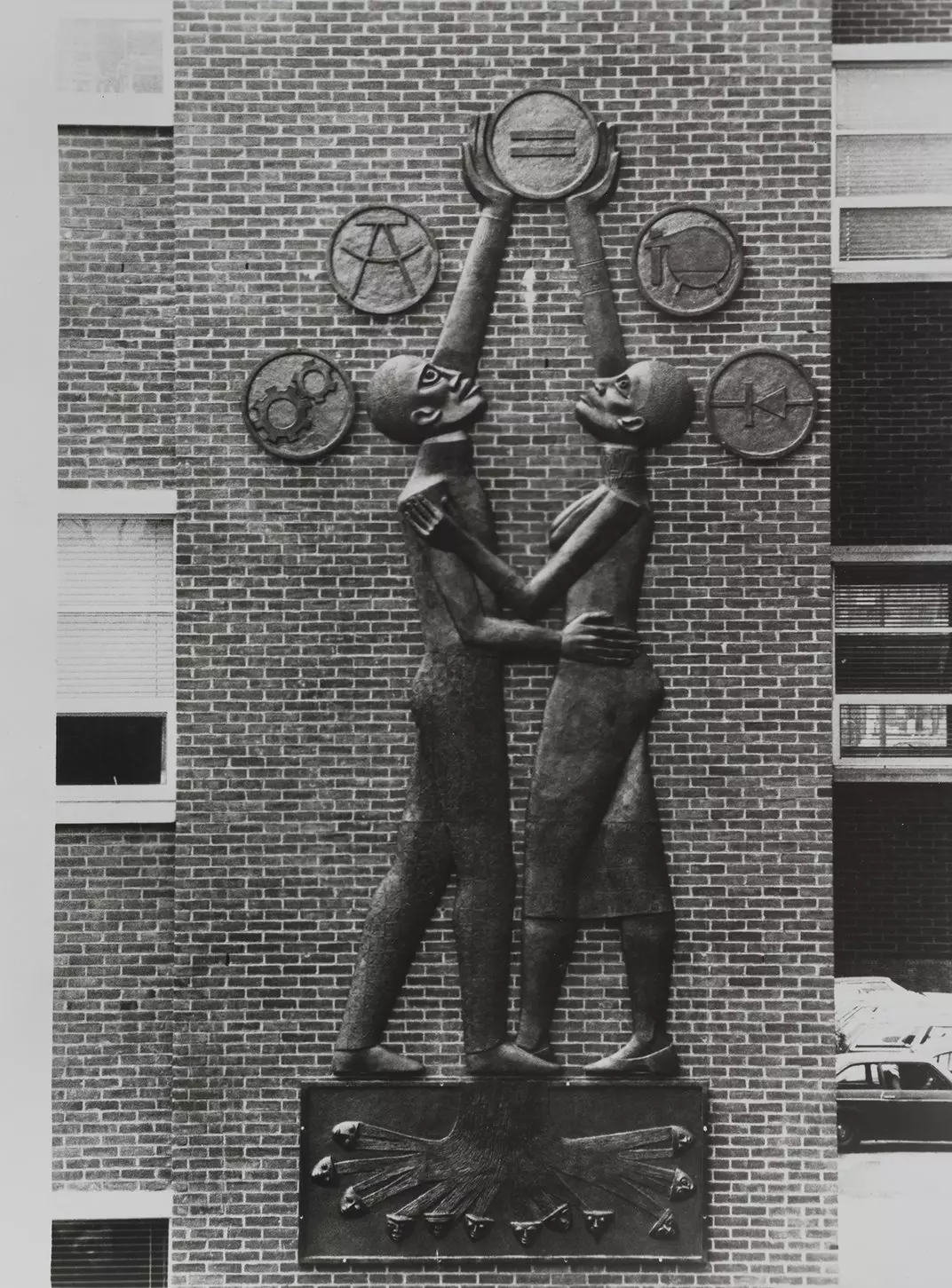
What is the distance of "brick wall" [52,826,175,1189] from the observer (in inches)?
326

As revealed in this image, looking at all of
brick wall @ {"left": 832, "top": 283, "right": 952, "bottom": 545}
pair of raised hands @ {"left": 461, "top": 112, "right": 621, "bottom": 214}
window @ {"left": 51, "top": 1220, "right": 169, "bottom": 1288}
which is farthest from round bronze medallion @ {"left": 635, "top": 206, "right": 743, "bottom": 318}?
window @ {"left": 51, "top": 1220, "right": 169, "bottom": 1288}

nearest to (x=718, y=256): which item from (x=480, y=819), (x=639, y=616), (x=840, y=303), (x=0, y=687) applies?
(x=840, y=303)

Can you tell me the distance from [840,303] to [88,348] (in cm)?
519

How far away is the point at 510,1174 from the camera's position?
7.83 metres

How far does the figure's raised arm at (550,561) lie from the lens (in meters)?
7.94

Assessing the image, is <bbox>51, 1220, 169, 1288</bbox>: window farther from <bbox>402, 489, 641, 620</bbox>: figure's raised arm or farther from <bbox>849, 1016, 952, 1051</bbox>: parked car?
<bbox>849, 1016, 952, 1051</bbox>: parked car

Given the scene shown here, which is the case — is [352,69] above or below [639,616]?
above

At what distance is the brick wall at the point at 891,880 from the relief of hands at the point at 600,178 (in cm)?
435

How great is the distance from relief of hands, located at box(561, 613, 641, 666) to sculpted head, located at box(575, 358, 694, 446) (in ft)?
3.80

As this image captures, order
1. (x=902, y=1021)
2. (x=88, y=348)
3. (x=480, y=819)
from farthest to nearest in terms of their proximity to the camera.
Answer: (x=902, y=1021) → (x=88, y=348) → (x=480, y=819)

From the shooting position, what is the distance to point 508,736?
8.05m

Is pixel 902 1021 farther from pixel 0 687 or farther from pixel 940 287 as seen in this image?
pixel 0 687

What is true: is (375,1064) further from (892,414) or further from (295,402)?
(892,414)

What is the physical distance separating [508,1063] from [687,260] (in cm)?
519
